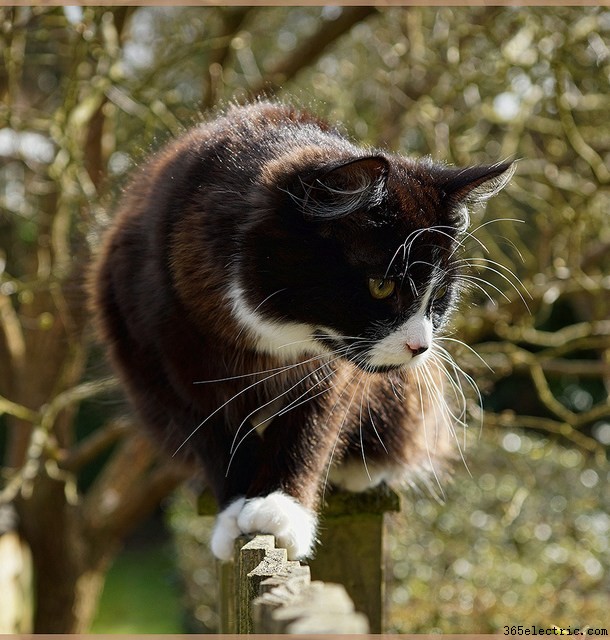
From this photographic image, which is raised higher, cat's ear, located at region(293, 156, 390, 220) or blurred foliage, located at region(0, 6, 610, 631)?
cat's ear, located at region(293, 156, 390, 220)

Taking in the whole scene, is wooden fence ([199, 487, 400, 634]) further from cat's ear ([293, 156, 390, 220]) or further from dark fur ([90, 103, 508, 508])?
cat's ear ([293, 156, 390, 220])

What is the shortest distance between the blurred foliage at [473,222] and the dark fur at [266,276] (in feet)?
1.83

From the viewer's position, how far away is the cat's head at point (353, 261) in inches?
73.1

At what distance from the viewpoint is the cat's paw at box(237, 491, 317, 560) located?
79.4 inches

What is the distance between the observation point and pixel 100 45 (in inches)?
138

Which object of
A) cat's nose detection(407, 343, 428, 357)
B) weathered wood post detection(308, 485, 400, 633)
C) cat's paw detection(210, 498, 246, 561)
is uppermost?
cat's nose detection(407, 343, 428, 357)

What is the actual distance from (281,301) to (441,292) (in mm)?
376

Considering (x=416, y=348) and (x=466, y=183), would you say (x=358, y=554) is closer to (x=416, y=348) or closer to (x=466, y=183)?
(x=416, y=348)

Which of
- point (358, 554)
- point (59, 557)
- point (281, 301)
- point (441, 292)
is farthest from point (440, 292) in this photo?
point (59, 557)

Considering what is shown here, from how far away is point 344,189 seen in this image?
181 cm

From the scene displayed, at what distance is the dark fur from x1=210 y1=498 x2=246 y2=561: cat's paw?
5cm

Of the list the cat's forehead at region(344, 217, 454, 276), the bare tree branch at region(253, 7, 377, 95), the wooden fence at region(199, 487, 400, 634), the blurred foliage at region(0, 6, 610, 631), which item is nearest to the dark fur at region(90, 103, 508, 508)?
the cat's forehead at region(344, 217, 454, 276)

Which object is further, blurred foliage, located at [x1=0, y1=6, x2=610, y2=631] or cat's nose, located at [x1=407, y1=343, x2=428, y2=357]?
blurred foliage, located at [x1=0, y1=6, x2=610, y2=631]

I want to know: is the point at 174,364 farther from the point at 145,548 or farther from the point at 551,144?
the point at 145,548
